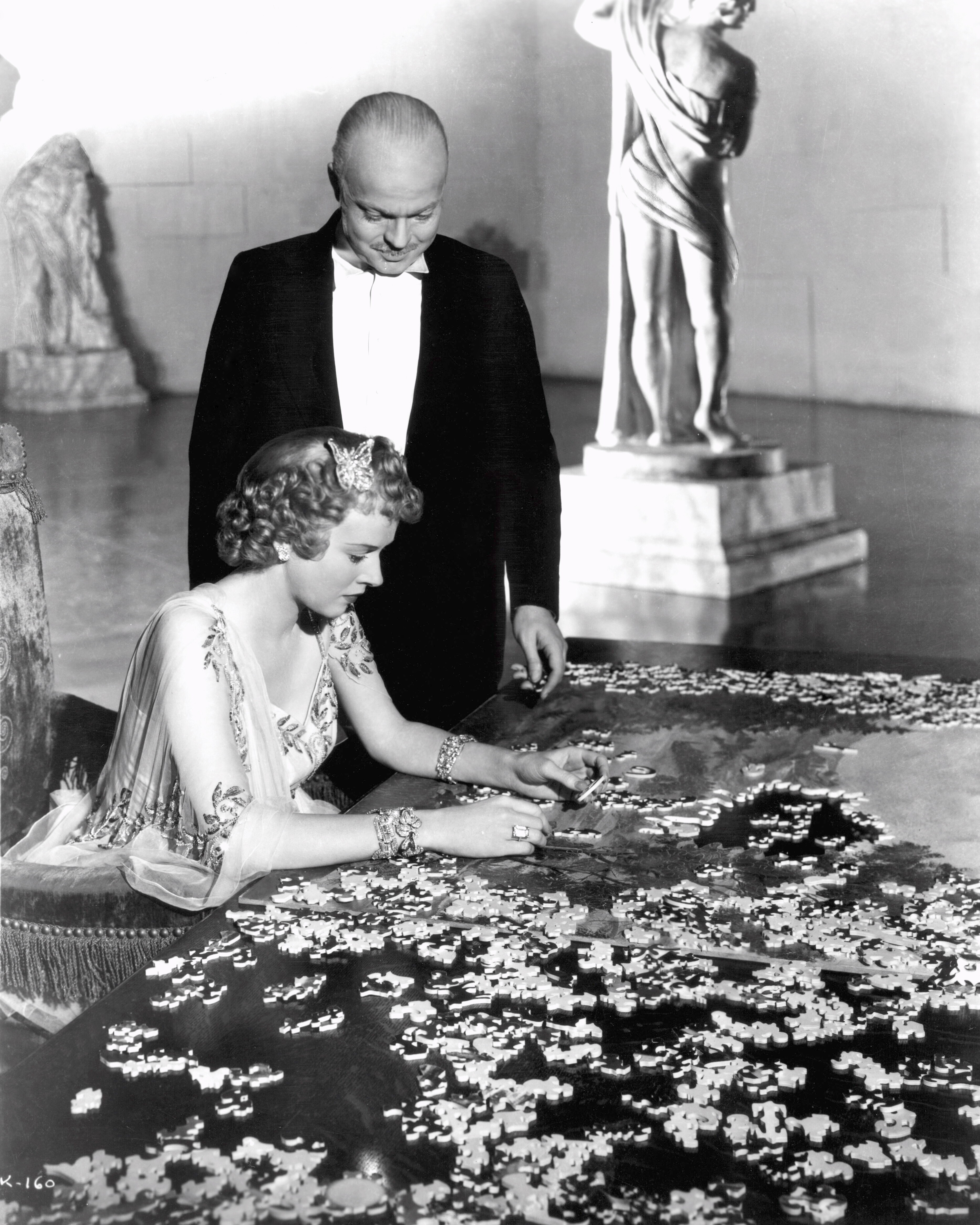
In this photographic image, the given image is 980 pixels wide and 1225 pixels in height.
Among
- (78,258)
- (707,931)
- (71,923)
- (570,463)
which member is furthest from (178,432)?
(707,931)

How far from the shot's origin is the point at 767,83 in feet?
39.8

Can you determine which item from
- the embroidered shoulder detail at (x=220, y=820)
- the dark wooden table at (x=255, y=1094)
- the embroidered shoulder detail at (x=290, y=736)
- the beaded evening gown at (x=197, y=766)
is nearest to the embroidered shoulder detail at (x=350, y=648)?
the beaded evening gown at (x=197, y=766)

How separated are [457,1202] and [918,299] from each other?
11.1 metres

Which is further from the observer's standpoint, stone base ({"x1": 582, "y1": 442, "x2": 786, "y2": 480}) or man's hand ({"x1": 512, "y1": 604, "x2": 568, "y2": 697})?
stone base ({"x1": 582, "y1": 442, "x2": 786, "y2": 480})

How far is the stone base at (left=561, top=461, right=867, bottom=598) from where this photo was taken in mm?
8547

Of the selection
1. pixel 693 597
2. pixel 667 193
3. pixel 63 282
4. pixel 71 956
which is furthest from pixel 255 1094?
pixel 63 282

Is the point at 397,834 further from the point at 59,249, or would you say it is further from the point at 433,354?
the point at 59,249

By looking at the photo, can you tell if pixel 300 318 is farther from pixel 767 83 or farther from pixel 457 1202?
pixel 767 83

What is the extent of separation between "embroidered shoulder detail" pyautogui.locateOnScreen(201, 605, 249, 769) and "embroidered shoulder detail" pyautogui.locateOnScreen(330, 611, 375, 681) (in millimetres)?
407

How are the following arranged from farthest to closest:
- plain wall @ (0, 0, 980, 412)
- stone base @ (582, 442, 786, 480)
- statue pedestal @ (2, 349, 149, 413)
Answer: plain wall @ (0, 0, 980, 412) < statue pedestal @ (2, 349, 149, 413) < stone base @ (582, 442, 786, 480)

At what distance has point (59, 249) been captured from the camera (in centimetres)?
1095

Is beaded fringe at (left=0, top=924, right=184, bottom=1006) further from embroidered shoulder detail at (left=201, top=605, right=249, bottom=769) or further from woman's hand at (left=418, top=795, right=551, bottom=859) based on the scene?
woman's hand at (left=418, top=795, right=551, bottom=859)

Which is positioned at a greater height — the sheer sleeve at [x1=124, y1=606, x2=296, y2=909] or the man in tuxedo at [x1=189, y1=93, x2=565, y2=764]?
the man in tuxedo at [x1=189, y1=93, x2=565, y2=764]

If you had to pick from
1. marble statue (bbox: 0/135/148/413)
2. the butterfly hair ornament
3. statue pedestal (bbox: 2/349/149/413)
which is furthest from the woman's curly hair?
marble statue (bbox: 0/135/148/413)
